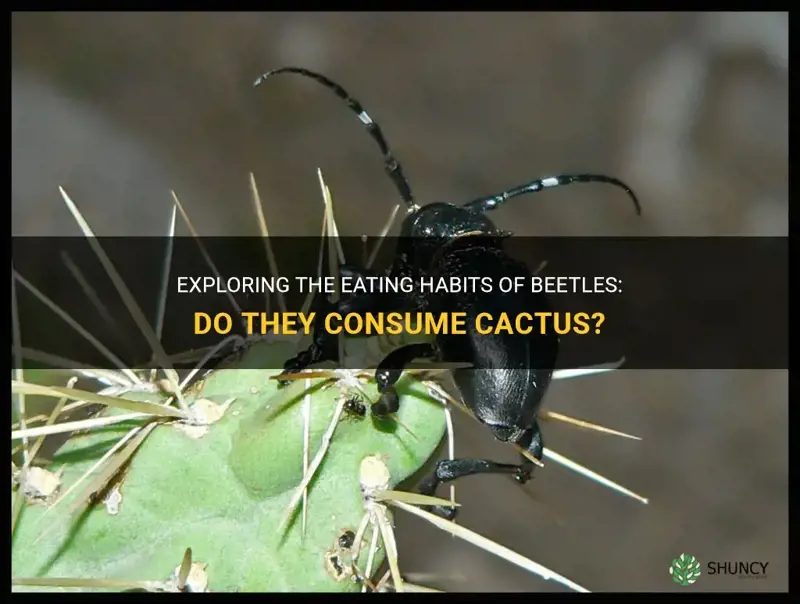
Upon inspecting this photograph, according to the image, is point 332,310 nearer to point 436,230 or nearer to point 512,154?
point 436,230

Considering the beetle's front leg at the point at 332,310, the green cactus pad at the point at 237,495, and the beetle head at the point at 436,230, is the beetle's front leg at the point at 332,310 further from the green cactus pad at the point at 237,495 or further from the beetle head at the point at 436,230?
the beetle head at the point at 436,230

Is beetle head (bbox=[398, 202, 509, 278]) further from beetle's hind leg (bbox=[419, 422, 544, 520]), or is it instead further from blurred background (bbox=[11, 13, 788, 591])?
blurred background (bbox=[11, 13, 788, 591])

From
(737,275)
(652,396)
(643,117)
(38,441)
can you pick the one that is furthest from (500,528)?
(38,441)

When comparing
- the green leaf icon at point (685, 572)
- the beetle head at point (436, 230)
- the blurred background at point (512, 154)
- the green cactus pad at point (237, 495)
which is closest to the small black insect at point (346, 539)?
the green cactus pad at point (237, 495)

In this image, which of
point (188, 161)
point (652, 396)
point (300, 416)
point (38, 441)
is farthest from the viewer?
point (652, 396)

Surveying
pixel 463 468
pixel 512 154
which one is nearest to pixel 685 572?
pixel 463 468

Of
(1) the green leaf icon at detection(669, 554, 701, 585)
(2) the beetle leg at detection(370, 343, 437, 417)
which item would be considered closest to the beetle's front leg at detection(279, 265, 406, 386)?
(2) the beetle leg at detection(370, 343, 437, 417)

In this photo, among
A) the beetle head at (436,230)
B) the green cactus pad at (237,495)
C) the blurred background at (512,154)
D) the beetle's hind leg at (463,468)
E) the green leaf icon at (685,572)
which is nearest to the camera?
the green cactus pad at (237,495)
